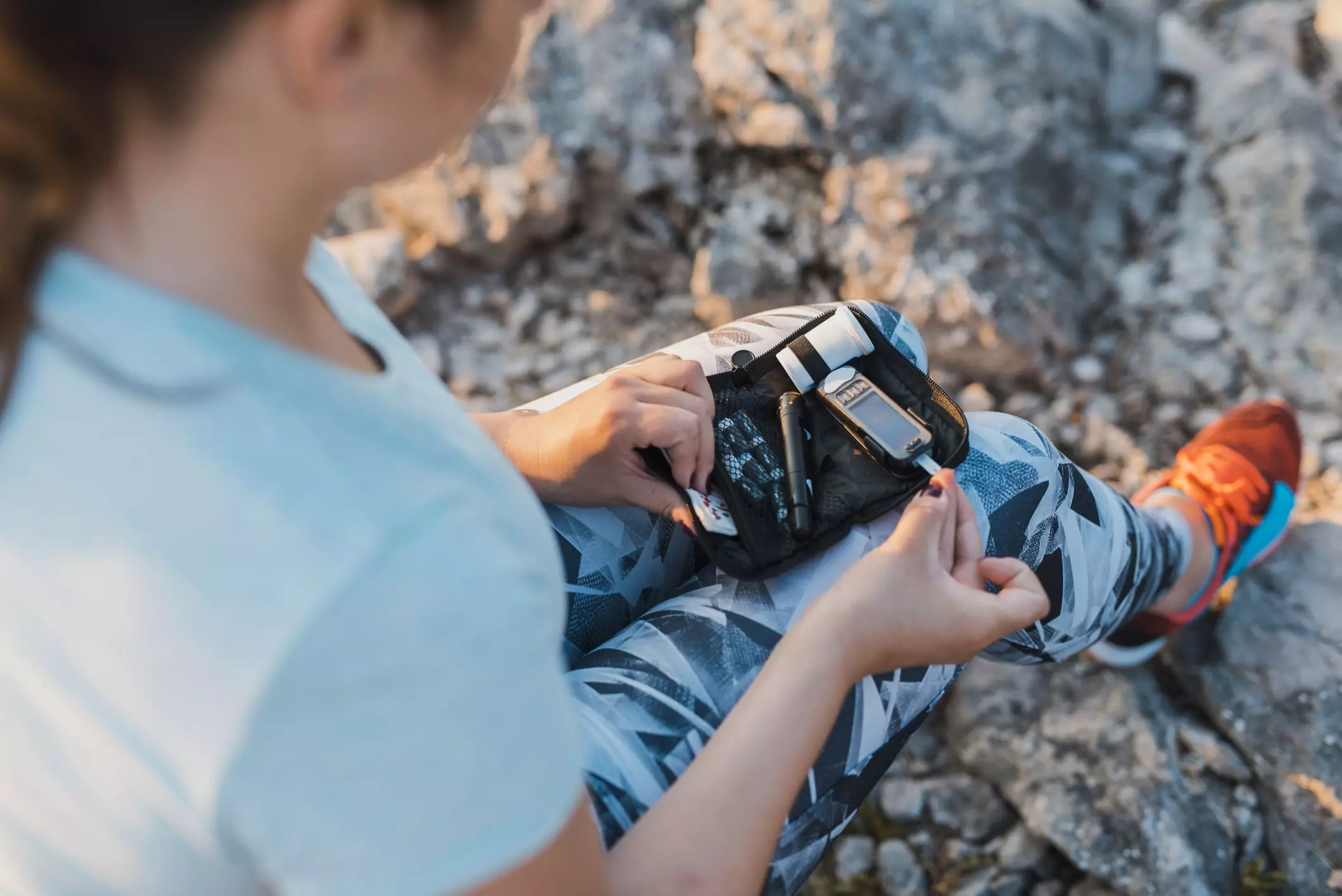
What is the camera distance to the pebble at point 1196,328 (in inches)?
65.8

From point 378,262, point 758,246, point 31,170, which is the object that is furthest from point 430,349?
point 31,170

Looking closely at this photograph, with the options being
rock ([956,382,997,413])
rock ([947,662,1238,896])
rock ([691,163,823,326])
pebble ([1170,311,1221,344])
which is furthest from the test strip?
pebble ([1170,311,1221,344])

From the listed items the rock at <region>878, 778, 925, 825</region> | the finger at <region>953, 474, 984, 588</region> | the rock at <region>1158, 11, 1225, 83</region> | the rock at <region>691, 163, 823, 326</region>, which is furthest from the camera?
the rock at <region>1158, 11, 1225, 83</region>

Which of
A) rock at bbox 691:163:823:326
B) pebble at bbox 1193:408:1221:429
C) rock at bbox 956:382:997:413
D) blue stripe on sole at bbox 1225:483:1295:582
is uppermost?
rock at bbox 691:163:823:326

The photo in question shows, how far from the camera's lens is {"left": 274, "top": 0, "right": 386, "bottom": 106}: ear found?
0.39 metres

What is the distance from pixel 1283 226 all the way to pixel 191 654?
6.21 ft

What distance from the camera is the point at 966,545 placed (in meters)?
0.89

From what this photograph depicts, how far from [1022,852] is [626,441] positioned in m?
0.79

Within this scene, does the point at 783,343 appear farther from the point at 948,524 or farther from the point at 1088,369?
the point at 1088,369

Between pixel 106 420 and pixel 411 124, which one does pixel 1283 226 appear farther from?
pixel 106 420

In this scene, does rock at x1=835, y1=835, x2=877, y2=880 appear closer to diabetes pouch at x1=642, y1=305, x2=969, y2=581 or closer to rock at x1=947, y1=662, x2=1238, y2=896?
rock at x1=947, y1=662, x2=1238, y2=896

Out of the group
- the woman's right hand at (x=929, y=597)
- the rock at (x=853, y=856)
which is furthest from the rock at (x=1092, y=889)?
the woman's right hand at (x=929, y=597)

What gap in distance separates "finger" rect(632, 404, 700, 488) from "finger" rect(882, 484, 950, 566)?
219mm

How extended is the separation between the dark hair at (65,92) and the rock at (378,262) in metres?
1.46
